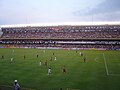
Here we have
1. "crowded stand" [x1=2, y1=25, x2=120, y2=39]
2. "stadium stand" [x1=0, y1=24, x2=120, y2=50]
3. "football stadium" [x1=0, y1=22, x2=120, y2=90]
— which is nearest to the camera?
"football stadium" [x1=0, y1=22, x2=120, y2=90]

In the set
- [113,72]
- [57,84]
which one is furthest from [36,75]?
[113,72]

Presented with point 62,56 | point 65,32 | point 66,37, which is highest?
point 65,32

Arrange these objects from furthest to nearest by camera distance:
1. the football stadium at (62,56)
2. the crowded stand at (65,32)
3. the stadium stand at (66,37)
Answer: the crowded stand at (65,32) < the stadium stand at (66,37) < the football stadium at (62,56)

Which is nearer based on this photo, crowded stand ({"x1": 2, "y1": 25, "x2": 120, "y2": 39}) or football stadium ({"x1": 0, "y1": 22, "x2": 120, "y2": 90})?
football stadium ({"x1": 0, "y1": 22, "x2": 120, "y2": 90})

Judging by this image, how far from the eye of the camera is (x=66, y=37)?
83.1 meters

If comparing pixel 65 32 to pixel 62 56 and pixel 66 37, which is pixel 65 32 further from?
pixel 62 56

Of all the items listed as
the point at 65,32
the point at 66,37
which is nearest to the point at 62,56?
the point at 66,37

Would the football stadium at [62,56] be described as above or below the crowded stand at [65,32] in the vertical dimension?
below

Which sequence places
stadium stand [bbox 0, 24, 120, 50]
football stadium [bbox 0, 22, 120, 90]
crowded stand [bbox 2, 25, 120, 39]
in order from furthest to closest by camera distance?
crowded stand [bbox 2, 25, 120, 39] → stadium stand [bbox 0, 24, 120, 50] → football stadium [bbox 0, 22, 120, 90]

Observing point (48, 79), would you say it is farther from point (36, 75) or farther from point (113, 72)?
point (113, 72)

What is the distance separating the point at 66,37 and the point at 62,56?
29.9 metres

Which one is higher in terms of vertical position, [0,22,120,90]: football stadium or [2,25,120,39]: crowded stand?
[2,25,120,39]: crowded stand

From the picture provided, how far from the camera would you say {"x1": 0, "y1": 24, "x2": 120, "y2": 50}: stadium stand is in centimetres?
7894

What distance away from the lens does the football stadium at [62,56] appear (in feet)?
88.6
